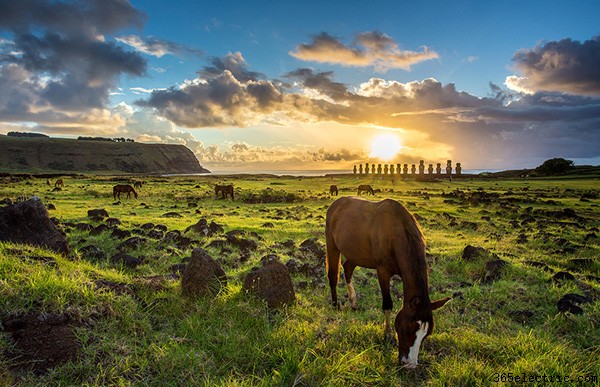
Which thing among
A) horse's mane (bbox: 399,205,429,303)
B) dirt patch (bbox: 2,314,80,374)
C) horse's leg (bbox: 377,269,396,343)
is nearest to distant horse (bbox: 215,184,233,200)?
horse's leg (bbox: 377,269,396,343)

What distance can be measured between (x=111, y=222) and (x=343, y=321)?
1667 centimetres

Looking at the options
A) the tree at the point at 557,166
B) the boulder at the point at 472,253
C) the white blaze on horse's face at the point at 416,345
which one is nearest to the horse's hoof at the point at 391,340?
the white blaze on horse's face at the point at 416,345

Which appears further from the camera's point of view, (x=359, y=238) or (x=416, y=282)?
(x=359, y=238)

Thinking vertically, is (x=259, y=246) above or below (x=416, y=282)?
below

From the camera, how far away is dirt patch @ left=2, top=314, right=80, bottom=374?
5.32 meters

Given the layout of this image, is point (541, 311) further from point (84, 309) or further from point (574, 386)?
point (84, 309)

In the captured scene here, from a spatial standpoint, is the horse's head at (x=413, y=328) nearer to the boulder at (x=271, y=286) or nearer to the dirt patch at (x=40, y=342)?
the boulder at (x=271, y=286)

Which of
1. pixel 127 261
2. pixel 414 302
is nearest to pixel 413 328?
pixel 414 302

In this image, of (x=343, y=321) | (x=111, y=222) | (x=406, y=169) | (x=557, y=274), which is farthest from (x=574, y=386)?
(x=406, y=169)

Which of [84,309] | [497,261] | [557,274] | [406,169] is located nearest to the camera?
[84,309]

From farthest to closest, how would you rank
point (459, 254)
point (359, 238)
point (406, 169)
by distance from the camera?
point (406, 169)
point (459, 254)
point (359, 238)

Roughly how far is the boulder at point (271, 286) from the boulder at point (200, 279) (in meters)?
0.76

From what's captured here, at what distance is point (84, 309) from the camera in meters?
6.34

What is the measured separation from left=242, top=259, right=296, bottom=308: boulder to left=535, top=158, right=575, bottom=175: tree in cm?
13060
